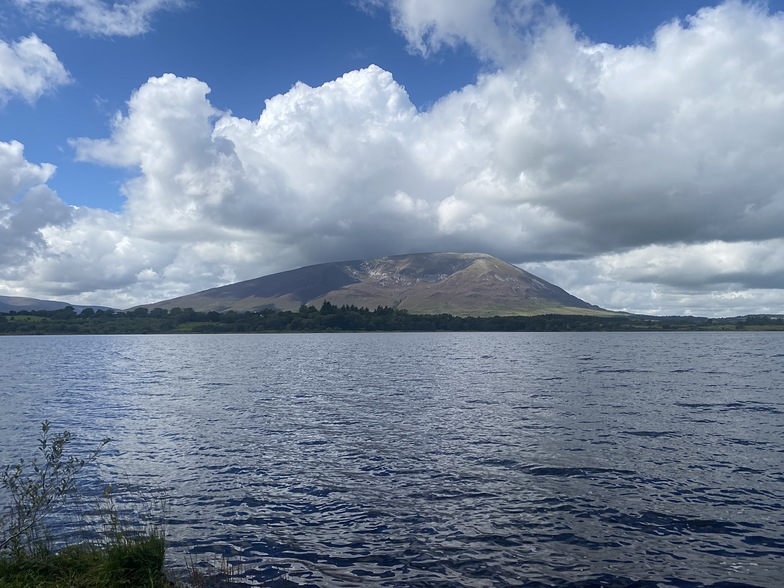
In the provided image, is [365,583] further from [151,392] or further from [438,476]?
[151,392]

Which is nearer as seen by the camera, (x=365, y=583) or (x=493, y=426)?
(x=365, y=583)

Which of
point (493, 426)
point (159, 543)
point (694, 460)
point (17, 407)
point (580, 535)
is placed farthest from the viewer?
point (17, 407)

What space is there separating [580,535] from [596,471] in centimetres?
976

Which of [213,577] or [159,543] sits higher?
[159,543]

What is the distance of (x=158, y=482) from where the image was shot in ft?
98.6

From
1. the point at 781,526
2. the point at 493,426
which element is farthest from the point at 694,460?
the point at 493,426

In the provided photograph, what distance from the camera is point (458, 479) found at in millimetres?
29766

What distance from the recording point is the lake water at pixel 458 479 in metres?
20.0

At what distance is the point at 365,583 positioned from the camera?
18.4 m

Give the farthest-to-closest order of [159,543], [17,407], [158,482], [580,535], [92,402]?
[92,402] < [17,407] < [158,482] < [580,535] < [159,543]

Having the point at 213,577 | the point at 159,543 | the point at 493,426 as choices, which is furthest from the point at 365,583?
the point at 493,426

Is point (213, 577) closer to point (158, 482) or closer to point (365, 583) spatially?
point (365, 583)

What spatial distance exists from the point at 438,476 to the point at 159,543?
1624 centimetres

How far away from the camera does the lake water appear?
19953mm
